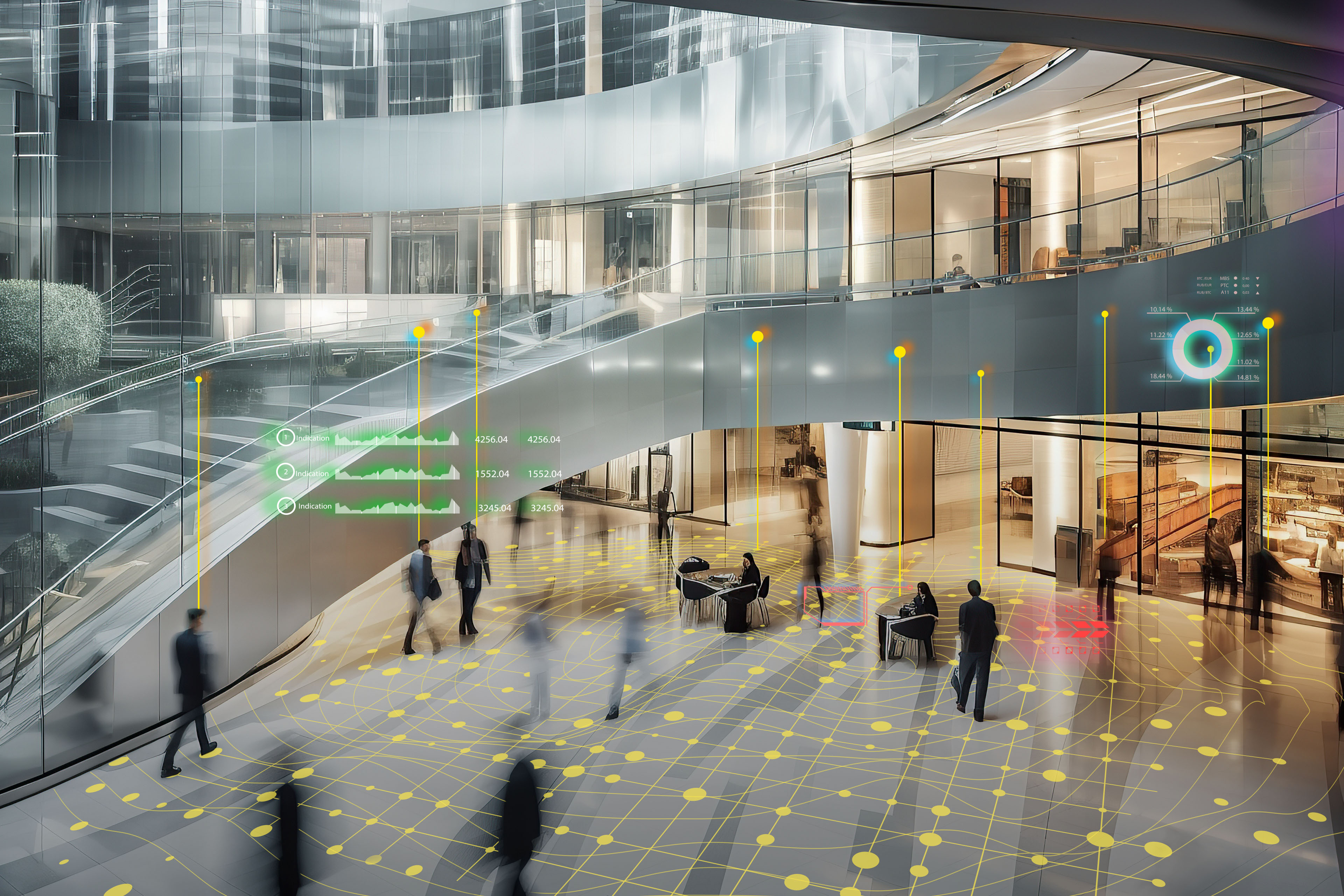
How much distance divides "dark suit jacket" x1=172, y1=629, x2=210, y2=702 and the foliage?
399 centimetres

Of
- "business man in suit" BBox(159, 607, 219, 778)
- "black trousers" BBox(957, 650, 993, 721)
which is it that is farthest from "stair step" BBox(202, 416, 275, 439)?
"black trousers" BBox(957, 650, 993, 721)

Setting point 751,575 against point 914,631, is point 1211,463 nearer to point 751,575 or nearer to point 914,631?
point 914,631

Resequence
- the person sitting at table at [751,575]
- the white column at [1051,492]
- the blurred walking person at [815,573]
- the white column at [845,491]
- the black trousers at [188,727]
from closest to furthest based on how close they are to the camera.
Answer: the black trousers at [188,727] → the person sitting at table at [751,575] → the blurred walking person at [815,573] → the white column at [1051,492] → the white column at [845,491]

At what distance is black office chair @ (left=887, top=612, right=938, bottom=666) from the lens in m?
12.2

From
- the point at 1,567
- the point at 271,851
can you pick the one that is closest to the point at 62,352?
the point at 1,567

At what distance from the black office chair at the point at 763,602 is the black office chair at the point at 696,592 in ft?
2.35

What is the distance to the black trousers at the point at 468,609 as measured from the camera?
1369 cm

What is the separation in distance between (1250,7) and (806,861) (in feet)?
21.9

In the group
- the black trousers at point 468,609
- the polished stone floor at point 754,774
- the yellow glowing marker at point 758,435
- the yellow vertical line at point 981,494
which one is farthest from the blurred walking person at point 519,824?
the yellow vertical line at point 981,494

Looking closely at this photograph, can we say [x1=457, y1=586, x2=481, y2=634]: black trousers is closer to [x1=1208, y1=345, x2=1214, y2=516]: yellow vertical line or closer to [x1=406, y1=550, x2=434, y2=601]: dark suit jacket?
[x1=406, y1=550, x2=434, y2=601]: dark suit jacket

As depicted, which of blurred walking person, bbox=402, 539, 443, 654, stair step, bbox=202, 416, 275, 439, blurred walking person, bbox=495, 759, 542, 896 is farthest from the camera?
blurred walking person, bbox=402, 539, 443, 654

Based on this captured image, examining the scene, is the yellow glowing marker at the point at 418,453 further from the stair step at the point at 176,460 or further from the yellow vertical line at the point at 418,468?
the stair step at the point at 176,460

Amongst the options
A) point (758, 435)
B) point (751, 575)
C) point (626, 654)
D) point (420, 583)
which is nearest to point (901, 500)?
point (758, 435)

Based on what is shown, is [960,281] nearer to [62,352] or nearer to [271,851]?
[271,851]
